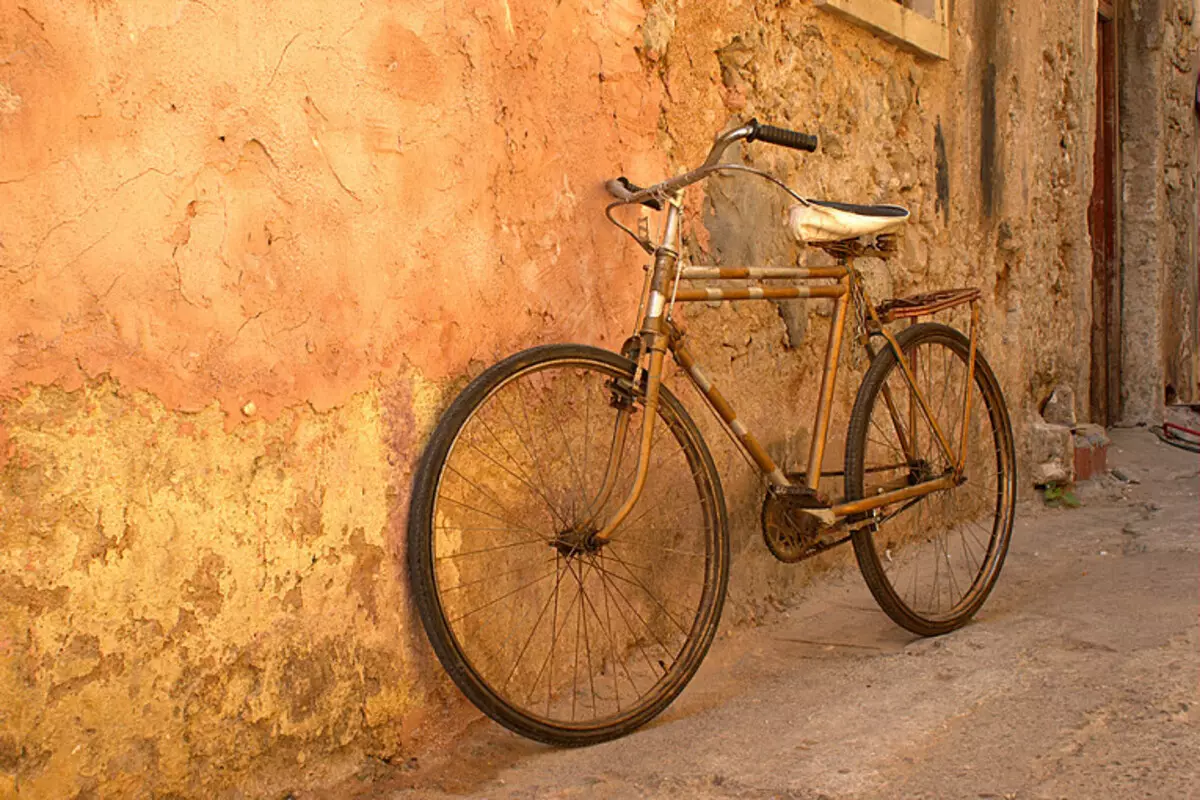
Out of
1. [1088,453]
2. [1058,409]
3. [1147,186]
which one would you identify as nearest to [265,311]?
[1058,409]

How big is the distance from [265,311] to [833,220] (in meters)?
1.48

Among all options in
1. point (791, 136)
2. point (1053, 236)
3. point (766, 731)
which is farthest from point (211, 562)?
point (1053, 236)

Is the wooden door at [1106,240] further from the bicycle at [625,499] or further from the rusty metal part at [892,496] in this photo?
the rusty metal part at [892,496]

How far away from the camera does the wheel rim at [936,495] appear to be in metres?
3.33

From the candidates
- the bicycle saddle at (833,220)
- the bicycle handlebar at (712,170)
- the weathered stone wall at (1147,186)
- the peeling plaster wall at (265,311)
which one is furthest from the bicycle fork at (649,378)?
the weathered stone wall at (1147,186)

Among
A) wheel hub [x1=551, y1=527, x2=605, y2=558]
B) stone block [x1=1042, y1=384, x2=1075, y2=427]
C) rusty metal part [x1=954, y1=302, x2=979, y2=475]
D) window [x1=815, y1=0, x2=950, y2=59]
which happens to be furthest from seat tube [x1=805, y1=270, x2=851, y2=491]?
stone block [x1=1042, y1=384, x2=1075, y2=427]

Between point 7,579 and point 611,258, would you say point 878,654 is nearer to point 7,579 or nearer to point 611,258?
point 611,258

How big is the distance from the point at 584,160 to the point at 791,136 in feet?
1.67

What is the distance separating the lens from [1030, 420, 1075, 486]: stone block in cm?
536

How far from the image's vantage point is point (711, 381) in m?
2.93

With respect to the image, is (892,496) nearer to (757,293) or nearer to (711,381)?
(711,381)

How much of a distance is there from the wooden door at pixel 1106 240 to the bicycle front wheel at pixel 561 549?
17.5 feet

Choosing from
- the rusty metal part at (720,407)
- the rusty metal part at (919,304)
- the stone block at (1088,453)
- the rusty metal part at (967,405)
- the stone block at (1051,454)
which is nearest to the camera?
the rusty metal part at (720,407)

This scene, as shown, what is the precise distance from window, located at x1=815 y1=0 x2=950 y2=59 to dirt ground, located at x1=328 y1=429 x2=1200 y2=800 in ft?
6.42
